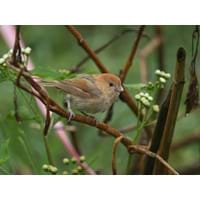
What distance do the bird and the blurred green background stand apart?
66 millimetres

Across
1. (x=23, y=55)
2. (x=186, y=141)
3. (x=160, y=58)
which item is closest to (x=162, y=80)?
(x=23, y=55)

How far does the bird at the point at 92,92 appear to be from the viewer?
2.01 m

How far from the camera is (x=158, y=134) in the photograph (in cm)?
171

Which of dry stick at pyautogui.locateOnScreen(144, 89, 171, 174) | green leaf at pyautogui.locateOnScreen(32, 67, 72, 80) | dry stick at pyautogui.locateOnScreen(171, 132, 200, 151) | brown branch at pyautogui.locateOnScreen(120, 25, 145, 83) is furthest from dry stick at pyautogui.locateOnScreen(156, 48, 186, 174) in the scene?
dry stick at pyautogui.locateOnScreen(171, 132, 200, 151)

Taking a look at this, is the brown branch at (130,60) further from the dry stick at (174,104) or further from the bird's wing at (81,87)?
the dry stick at (174,104)

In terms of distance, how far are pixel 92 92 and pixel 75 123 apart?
0.36 m

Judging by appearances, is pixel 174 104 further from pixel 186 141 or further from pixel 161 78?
pixel 186 141

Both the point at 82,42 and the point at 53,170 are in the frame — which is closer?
the point at 53,170

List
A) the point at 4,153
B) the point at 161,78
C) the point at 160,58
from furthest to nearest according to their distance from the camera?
the point at 160,58
the point at 161,78
the point at 4,153

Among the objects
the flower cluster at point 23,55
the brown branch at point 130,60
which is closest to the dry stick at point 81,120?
the flower cluster at point 23,55

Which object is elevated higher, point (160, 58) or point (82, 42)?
point (160, 58)

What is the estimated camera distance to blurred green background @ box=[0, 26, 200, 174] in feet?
6.02

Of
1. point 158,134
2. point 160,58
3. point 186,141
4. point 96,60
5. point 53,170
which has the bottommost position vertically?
point 53,170
